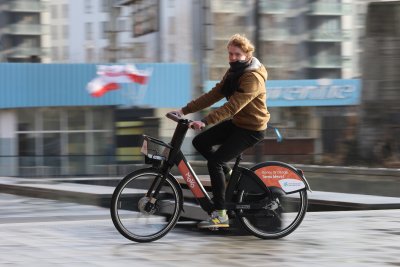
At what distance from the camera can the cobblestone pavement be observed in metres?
6.27

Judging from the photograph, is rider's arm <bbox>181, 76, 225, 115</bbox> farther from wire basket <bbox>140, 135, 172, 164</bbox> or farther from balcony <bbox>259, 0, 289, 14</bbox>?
balcony <bbox>259, 0, 289, 14</bbox>

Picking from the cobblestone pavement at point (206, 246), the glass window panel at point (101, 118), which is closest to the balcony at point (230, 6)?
the glass window panel at point (101, 118)

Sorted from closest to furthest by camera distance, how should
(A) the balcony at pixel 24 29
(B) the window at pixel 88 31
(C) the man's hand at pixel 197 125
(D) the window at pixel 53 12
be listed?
(C) the man's hand at pixel 197 125, (A) the balcony at pixel 24 29, (D) the window at pixel 53 12, (B) the window at pixel 88 31

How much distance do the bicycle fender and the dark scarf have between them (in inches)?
30.4

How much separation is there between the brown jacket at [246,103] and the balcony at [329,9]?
5442 centimetres

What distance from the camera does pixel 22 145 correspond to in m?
40.0

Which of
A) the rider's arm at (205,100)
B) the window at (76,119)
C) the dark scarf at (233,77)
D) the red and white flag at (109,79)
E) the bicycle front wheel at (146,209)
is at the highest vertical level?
the dark scarf at (233,77)

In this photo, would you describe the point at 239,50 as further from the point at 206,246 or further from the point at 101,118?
the point at 101,118

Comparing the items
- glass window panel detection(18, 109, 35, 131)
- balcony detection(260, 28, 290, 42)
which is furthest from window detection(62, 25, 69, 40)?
glass window panel detection(18, 109, 35, 131)

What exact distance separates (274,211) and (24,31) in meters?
42.7

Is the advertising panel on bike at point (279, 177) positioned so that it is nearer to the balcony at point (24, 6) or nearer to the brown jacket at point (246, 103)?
the brown jacket at point (246, 103)

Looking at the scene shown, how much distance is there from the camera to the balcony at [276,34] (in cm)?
5611

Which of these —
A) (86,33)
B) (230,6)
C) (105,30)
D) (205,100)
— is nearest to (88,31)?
(86,33)

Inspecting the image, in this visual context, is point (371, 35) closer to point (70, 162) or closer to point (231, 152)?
point (231, 152)
